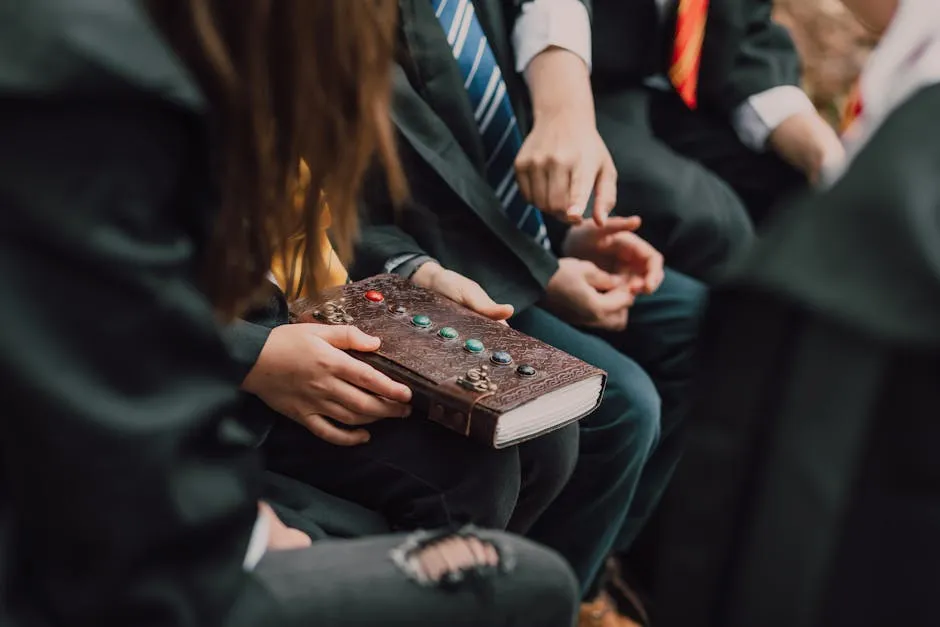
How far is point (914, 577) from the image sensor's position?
0.46 meters

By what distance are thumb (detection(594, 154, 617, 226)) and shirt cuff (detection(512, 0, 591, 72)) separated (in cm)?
15

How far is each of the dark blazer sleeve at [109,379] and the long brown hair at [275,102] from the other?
6 cm

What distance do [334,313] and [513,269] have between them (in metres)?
0.24

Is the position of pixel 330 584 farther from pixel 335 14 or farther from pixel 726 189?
pixel 726 189

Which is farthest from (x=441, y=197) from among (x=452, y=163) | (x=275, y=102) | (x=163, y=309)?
(x=163, y=309)

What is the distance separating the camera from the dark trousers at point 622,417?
1.01 m

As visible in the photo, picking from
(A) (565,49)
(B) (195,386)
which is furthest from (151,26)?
(A) (565,49)

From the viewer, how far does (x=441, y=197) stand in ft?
3.11

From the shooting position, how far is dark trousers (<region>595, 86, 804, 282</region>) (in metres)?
1.22

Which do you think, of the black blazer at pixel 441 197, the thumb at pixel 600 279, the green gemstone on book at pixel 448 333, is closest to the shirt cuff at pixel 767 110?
the thumb at pixel 600 279

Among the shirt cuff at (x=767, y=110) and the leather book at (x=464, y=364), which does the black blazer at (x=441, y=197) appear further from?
the shirt cuff at (x=767, y=110)

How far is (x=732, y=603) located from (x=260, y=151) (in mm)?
339

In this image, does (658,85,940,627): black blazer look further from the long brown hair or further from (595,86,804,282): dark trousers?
(595,86,804,282): dark trousers

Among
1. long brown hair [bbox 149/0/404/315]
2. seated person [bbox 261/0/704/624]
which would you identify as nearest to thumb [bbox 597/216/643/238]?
seated person [bbox 261/0/704/624]
